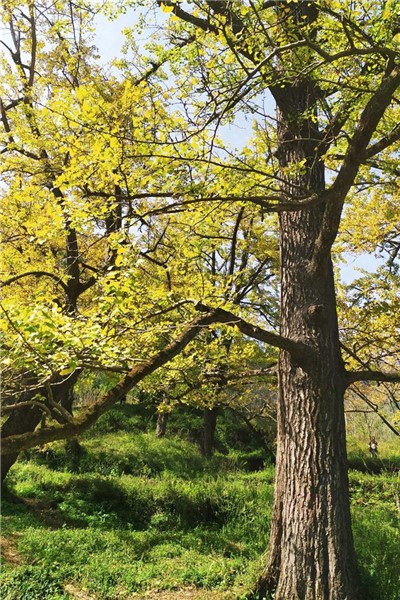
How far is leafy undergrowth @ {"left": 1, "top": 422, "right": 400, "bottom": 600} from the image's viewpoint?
16.2 ft

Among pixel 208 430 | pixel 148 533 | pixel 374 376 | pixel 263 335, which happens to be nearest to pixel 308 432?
pixel 374 376

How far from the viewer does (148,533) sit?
7.12 meters

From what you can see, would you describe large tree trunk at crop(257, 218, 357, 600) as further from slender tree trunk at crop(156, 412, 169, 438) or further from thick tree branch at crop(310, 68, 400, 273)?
slender tree trunk at crop(156, 412, 169, 438)

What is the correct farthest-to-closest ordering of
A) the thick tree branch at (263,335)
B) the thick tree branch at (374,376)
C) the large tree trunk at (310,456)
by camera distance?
the thick tree branch at (374,376)
the thick tree branch at (263,335)
the large tree trunk at (310,456)

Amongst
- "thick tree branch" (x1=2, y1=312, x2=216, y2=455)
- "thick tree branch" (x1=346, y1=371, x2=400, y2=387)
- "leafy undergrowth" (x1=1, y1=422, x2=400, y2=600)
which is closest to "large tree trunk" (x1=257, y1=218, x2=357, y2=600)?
"thick tree branch" (x1=346, y1=371, x2=400, y2=387)

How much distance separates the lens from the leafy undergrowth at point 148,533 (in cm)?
495

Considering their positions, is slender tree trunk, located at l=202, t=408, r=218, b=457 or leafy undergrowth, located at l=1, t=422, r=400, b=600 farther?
slender tree trunk, located at l=202, t=408, r=218, b=457

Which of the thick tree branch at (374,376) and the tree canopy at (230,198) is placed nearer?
the tree canopy at (230,198)

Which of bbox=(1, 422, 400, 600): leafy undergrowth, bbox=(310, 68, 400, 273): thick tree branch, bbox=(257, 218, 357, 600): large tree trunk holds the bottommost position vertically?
bbox=(1, 422, 400, 600): leafy undergrowth

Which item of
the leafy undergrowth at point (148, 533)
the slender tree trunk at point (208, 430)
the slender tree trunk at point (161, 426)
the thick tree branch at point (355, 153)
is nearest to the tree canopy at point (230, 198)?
the thick tree branch at point (355, 153)

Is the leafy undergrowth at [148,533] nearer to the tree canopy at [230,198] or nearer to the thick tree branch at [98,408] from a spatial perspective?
the tree canopy at [230,198]

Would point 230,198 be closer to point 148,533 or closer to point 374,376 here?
point 374,376

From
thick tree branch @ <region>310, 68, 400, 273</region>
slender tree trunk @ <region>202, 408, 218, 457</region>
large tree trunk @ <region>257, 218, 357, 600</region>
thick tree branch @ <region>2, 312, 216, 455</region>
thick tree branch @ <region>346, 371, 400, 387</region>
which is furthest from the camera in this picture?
slender tree trunk @ <region>202, 408, 218, 457</region>

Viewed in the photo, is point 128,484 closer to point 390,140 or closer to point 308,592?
point 308,592
